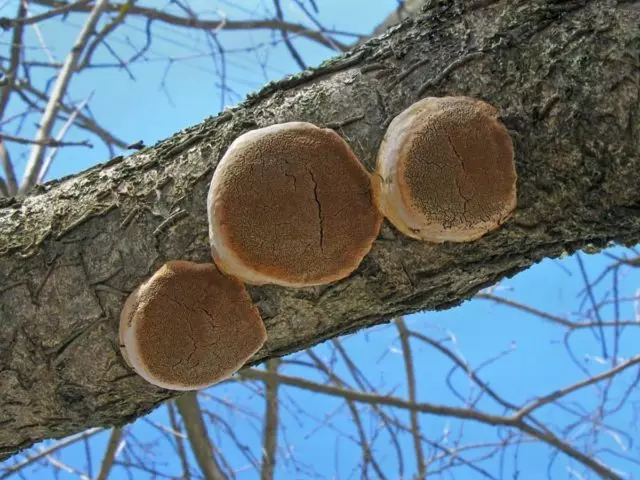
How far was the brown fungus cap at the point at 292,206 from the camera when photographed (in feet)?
3.31

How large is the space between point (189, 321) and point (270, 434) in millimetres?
1752

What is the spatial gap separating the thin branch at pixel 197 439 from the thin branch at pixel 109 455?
0.82 ft

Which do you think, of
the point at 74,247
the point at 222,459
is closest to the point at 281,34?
the point at 222,459

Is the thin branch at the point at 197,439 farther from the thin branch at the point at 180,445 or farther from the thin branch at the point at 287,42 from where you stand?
the thin branch at the point at 287,42

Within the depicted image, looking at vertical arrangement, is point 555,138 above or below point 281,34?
below

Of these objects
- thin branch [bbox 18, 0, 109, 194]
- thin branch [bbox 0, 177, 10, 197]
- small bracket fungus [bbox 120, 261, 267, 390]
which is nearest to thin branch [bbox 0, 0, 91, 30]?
thin branch [bbox 18, 0, 109, 194]

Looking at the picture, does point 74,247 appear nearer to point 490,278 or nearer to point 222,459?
point 490,278

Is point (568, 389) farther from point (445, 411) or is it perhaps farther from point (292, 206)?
point (292, 206)

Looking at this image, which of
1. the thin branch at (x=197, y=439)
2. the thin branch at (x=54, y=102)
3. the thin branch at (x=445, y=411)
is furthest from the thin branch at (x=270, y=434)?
the thin branch at (x=54, y=102)

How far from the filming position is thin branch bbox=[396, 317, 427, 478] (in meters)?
2.85

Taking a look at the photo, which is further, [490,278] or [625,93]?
[490,278]

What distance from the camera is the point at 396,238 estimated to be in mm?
1101

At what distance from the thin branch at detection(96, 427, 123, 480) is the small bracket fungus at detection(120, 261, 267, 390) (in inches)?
58.7

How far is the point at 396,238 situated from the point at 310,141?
220 mm
